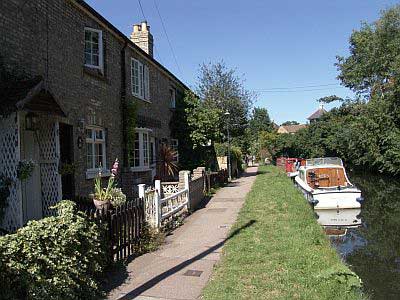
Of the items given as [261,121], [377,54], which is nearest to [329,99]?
[377,54]

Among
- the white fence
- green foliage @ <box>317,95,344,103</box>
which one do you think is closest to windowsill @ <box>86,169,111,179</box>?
the white fence

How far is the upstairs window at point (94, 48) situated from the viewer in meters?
14.2

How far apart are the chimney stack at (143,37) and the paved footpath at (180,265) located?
1267 centimetres

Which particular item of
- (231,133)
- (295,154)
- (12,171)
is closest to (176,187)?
(12,171)

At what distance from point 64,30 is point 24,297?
890 centimetres

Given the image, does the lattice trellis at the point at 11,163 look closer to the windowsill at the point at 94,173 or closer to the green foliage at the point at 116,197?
the green foliage at the point at 116,197

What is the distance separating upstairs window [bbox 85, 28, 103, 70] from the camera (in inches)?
560

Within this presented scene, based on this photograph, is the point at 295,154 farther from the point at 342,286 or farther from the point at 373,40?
the point at 342,286

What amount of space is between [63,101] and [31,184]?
286 centimetres

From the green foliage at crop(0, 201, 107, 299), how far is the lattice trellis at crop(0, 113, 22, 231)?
101 inches

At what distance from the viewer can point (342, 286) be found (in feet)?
21.8

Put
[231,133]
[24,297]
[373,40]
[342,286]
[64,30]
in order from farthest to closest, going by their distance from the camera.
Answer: [373,40]
[231,133]
[64,30]
[342,286]
[24,297]

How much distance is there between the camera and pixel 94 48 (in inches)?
575

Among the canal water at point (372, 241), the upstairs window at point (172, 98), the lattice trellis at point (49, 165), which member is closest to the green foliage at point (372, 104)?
the canal water at point (372, 241)
